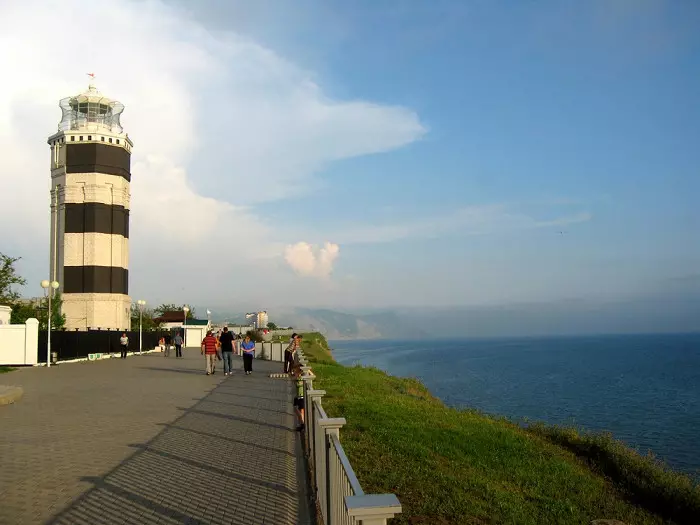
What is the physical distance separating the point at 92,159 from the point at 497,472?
40519mm

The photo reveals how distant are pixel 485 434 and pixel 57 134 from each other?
41137 millimetres

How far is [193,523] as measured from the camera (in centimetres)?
654

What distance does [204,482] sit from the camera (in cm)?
813

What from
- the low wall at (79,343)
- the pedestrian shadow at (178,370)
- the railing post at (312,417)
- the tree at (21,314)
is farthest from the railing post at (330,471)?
the tree at (21,314)

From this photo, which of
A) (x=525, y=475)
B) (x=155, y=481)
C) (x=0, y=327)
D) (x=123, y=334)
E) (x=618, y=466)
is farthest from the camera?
(x=123, y=334)

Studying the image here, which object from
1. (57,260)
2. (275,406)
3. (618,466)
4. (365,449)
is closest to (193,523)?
(365,449)

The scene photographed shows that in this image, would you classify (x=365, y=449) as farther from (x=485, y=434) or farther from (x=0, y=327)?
(x=0, y=327)

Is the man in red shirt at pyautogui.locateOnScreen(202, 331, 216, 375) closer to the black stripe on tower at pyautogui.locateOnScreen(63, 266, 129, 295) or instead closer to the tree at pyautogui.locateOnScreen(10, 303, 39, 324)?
the tree at pyautogui.locateOnScreen(10, 303, 39, 324)

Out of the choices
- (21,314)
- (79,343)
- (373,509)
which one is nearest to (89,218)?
(21,314)

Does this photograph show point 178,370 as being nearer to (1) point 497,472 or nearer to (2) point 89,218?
(1) point 497,472

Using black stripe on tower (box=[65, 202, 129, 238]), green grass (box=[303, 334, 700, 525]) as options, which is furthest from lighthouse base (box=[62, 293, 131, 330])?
green grass (box=[303, 334, 700, 525])

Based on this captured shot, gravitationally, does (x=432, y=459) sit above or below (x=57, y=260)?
below

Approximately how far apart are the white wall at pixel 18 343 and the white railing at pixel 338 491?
2643cm

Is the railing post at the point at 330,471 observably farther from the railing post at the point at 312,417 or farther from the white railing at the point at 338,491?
the railing post at the point at 312,417
